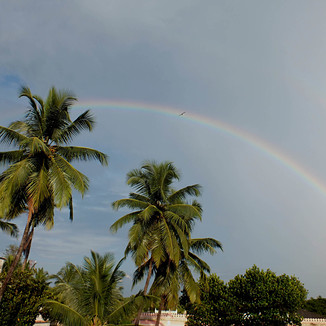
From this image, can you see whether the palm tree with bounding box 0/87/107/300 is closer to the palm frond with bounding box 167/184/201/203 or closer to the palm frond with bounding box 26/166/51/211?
the palm frond with bounding box 26/166/51/211

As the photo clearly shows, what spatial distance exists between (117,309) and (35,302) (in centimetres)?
398

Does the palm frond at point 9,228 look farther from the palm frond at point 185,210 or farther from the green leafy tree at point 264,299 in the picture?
the green leafy tree at point 264,299

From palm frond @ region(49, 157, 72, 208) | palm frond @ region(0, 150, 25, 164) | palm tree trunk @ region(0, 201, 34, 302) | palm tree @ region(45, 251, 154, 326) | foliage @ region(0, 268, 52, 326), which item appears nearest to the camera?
palm tree trunk @ region(0, 201, 34, 302)

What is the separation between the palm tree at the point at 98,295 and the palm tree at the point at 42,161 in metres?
3.15

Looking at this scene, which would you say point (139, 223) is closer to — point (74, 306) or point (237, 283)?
point (74, 306)

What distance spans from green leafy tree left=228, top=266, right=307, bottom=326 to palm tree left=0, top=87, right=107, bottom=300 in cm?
2074

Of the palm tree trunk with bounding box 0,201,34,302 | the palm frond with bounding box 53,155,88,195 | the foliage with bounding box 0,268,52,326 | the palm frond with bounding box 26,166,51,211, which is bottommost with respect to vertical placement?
the foliage with bounding box 0,268,52,326

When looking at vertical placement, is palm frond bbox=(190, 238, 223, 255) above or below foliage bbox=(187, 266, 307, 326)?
above

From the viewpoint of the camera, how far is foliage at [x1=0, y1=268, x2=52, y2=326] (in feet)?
49.9

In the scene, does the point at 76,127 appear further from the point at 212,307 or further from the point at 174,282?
the point at 212,307

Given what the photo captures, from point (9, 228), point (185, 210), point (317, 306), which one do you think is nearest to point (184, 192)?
point (185, 210)

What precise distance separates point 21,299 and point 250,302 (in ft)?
74.8

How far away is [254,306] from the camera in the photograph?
31016 mm

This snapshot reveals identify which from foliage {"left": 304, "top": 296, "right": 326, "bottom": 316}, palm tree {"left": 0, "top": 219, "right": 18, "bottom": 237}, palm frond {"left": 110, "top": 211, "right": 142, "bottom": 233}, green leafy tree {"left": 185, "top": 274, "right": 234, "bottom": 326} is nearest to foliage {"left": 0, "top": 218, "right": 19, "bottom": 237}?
palm tree {"left": 0, "top": 219, "right": 18, "bottom": 237}
